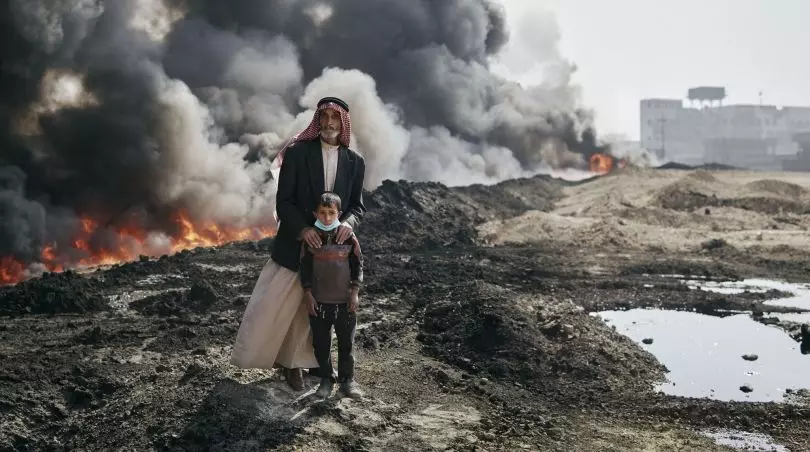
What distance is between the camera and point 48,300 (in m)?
9.86

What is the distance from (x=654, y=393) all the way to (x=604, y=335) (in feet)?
5.44

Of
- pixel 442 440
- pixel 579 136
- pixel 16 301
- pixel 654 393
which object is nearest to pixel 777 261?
pixel 654 393

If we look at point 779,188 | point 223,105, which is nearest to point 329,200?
point 223,105

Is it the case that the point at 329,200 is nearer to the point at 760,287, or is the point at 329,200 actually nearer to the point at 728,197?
the point at 760,287

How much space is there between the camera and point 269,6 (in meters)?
31.5

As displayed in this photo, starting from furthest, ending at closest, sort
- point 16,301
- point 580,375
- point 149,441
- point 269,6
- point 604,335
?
1. point 269,6
2. point 16,301
3. point 604,335
4. point 580,375
5. point 149,441

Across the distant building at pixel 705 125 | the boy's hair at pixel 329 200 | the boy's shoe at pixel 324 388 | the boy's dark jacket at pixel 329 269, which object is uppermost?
the distant building at pixel 705 125

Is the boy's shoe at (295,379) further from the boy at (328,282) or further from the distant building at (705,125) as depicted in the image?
the distant building at (705,125)

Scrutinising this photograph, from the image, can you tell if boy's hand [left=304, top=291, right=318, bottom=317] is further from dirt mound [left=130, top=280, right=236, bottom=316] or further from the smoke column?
the smoke column

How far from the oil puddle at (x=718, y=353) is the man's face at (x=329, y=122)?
4140mm

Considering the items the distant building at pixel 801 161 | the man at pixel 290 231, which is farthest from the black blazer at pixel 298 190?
the distant building at pixel 801 161

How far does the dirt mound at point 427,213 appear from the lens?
17953mm

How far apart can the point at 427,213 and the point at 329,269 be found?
15.7m

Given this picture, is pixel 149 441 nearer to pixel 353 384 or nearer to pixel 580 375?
pixel 353 384
